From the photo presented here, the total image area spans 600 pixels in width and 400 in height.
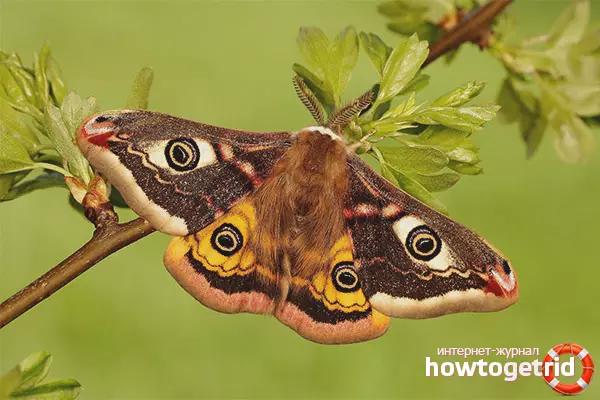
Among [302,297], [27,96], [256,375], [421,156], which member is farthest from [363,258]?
[256,375]

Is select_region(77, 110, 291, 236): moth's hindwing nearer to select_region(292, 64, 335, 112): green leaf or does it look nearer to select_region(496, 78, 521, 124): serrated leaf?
select_region(292, 64, 335, 112): green leaf

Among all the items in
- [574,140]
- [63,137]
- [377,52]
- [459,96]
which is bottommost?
[63,137]

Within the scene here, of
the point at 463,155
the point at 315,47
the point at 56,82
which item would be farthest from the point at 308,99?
the point at 56,82

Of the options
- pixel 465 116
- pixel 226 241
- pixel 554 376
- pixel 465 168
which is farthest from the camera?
pixel 554 376

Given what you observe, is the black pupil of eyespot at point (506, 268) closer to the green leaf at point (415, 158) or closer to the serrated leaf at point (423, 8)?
the green leaf at point (415, 158)

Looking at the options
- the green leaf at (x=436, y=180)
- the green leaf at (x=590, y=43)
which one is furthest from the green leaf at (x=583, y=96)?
the green leaf at (x=436, y=180)

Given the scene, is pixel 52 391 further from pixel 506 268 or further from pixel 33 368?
pixel 506 268
